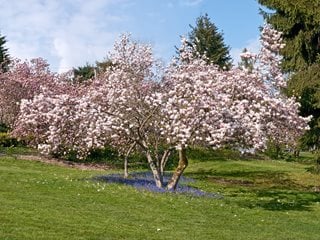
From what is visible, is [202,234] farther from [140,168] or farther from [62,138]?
[140,168]

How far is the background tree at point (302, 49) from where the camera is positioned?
870 inches

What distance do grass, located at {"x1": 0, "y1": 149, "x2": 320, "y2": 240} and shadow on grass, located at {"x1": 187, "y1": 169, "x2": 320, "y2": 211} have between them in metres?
0.04

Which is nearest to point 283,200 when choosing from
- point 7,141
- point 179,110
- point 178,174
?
point 178,174

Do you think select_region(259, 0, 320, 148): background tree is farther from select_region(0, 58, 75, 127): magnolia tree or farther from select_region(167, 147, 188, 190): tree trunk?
select_region(0, 58, 75, 127): magnolia tree

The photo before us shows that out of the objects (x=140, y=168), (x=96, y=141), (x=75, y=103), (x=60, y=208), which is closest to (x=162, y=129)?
(x=96, y=141)

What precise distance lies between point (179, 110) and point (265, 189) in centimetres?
869

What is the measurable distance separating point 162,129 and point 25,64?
24.9m

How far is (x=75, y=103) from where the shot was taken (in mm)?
18422

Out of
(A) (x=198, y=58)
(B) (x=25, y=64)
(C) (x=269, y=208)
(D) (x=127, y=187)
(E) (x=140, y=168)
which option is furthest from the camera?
(B) (x=25, y=64)

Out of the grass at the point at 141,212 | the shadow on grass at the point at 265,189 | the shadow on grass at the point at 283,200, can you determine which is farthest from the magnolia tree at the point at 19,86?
the shadow on grass at the point at 283,200

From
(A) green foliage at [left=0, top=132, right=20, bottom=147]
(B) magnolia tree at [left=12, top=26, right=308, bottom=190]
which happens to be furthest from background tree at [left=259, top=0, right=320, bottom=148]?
(A) green foliage at [left=0, top=132, right=20, bottom=147]

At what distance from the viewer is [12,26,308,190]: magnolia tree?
16188mm

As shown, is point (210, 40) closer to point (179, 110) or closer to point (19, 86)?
point (19, 86)

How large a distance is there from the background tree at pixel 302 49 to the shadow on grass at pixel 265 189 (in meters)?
2.72
